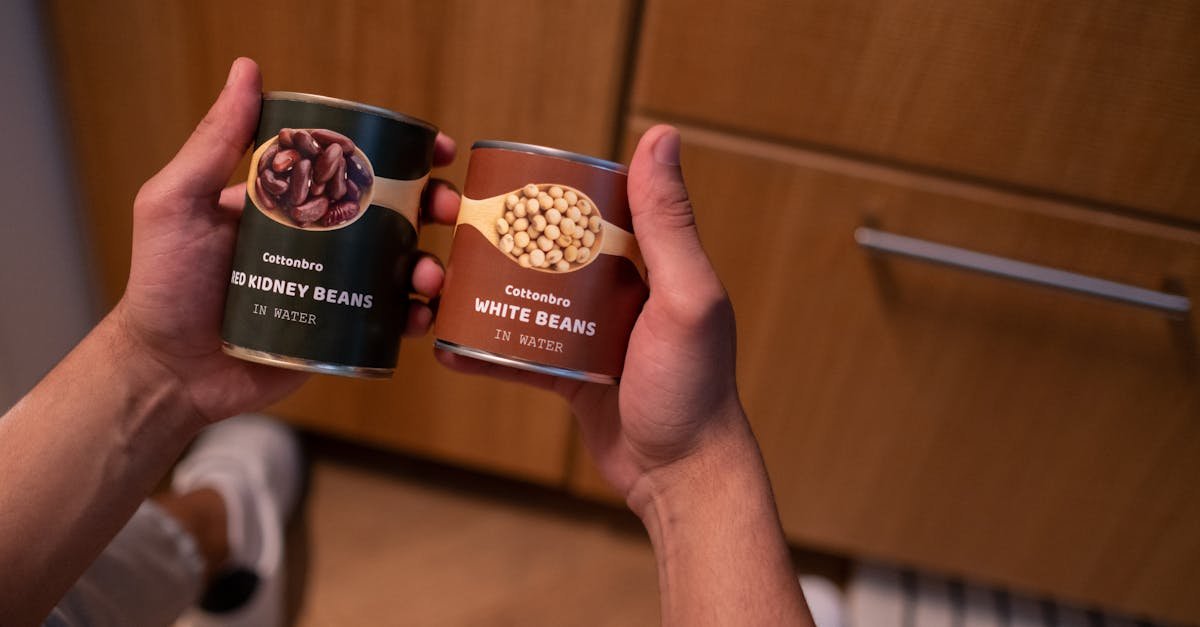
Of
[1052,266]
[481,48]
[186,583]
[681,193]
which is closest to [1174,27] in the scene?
[1052,266]

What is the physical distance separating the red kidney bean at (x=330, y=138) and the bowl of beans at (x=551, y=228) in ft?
0.36

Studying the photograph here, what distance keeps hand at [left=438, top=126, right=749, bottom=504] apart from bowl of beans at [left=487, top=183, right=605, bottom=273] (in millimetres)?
38

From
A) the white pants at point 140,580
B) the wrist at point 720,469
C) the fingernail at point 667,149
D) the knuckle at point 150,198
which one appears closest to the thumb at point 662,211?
the fingernail at point 667,149

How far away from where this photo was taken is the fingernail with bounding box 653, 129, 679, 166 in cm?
51

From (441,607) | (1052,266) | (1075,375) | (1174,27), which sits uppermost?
(1174,27)

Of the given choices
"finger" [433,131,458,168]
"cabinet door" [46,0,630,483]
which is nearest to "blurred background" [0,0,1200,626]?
"cabinet door" [46,0,630,483]

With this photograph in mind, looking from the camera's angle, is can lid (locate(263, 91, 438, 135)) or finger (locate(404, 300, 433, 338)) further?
finger (locate(404, 300, 433, 338))

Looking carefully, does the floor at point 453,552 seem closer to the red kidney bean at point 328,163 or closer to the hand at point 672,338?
the hand at point 672,338

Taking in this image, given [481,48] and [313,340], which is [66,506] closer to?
[313,340]

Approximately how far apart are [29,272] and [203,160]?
53 centimetres

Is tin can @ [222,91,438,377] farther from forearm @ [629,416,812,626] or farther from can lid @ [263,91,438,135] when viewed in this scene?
forearm @ [629,416,812,626]

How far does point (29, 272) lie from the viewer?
0.89 m

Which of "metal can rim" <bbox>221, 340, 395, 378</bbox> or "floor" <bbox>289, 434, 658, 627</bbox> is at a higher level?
"metal can rim" <bbox>221, 340, 395, 378</bbox>

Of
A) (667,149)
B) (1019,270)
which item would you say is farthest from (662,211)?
(1019,270)
